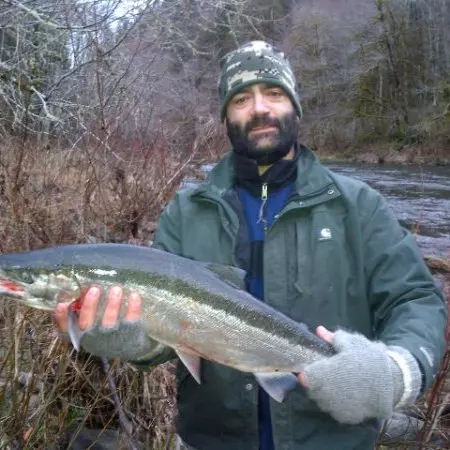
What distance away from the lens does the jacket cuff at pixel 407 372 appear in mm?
2166

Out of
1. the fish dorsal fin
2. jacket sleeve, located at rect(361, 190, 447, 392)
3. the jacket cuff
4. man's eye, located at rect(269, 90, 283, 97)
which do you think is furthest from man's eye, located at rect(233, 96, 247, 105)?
the jacket cuff

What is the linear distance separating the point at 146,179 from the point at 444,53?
3607 centimetres

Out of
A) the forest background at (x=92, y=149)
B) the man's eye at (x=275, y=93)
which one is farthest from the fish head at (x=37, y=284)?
the man's eye at (x=275, y=93)

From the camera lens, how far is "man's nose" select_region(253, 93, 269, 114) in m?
2.99

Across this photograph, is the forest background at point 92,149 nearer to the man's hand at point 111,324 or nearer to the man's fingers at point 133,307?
the man's hand at point 111,324

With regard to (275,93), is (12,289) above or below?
below

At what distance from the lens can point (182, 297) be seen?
2492 millimetres

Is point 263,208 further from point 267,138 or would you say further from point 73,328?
point 73,328

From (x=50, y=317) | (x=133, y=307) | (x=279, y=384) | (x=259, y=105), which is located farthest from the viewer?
(x=50, y=317)

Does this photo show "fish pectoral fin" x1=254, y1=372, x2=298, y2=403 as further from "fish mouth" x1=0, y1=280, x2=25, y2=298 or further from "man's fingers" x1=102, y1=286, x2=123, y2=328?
"fish mouth" x1=0, y1=280, x2=25, y2=298

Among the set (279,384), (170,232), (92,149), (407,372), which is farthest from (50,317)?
(92,149)

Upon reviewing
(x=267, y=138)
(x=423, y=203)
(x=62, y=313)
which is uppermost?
(x=267, y=138)

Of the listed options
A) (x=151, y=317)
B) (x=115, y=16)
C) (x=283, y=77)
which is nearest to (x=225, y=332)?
(x=151, y=317)

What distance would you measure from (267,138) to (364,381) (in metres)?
1.33
